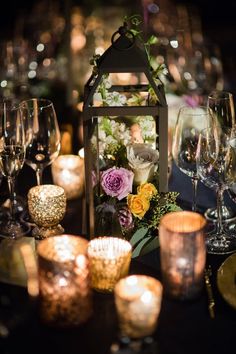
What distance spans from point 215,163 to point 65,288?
20.2 inches

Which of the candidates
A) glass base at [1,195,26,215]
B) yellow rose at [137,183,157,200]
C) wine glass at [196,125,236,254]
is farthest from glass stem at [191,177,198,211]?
glass base at [1,195,26,215]

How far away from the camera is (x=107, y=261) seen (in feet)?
3.80

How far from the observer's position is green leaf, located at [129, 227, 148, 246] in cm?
136

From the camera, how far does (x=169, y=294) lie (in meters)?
1.18

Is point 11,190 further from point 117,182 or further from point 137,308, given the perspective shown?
point 137,308

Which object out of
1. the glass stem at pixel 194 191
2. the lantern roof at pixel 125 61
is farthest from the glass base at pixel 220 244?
the lantern roof at pixel 125 61

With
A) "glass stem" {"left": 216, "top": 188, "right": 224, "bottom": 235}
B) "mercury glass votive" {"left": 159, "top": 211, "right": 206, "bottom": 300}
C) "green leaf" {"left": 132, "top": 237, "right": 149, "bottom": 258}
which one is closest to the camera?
"mercury glass votive" {"left": 159, "top": 211, "right": 206, "bottom": 300}

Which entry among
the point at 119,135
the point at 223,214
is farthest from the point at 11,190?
the point at 223,214

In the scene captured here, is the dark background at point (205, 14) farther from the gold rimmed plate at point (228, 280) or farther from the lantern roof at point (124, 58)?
the gold rimmed plate at point (228, 280)

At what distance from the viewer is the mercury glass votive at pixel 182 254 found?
1114 millimetres

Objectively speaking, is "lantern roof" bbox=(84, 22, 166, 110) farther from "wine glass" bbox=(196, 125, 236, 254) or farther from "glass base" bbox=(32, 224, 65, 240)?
"glass base" bbox=(32, 224, 65, 240)

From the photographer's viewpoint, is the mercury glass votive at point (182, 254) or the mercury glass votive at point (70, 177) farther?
the mercury glass votive at point (70, 177)

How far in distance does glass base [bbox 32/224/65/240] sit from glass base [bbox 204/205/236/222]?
386 mm

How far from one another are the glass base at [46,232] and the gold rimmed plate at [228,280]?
1.38 feet
